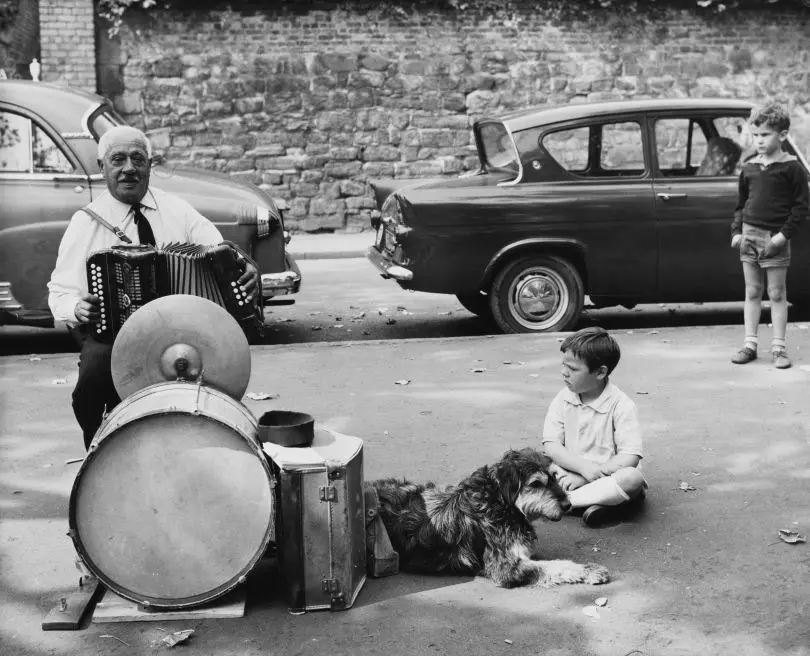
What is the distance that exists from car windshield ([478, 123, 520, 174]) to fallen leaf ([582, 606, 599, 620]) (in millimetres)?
6197

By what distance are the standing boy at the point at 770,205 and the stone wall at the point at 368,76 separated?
1052 centimetres

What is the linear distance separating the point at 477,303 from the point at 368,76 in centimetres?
844

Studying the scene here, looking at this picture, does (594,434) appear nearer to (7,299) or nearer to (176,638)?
(176,638)

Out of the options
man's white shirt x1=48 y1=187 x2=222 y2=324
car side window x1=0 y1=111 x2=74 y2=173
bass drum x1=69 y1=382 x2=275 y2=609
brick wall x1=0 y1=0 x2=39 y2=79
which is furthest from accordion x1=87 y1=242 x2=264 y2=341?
brick wall x1=0 y1=0 x2=39 y2=79

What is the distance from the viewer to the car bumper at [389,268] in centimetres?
991

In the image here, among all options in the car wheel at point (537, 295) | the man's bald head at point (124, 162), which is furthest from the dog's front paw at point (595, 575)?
the car wheel at point (537, 295)

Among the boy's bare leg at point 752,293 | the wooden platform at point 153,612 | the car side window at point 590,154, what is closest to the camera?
the wooden platform at point 153,612

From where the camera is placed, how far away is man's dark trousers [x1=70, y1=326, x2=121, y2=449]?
16.5 feet

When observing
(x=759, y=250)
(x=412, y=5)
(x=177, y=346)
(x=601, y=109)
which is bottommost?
(x=177, y=346)

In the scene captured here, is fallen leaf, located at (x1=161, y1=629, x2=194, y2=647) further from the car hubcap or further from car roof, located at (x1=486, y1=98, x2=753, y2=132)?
car roof, located at (x1=486, y1=98, x2=753, y2=132)

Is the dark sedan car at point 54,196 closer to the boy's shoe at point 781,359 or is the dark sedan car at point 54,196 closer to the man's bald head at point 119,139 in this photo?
the boy's shoe at point 781,359

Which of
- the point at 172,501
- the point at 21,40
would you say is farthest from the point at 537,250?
the point at 21,40

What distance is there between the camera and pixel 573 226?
992 centimetres

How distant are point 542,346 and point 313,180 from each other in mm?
9669
